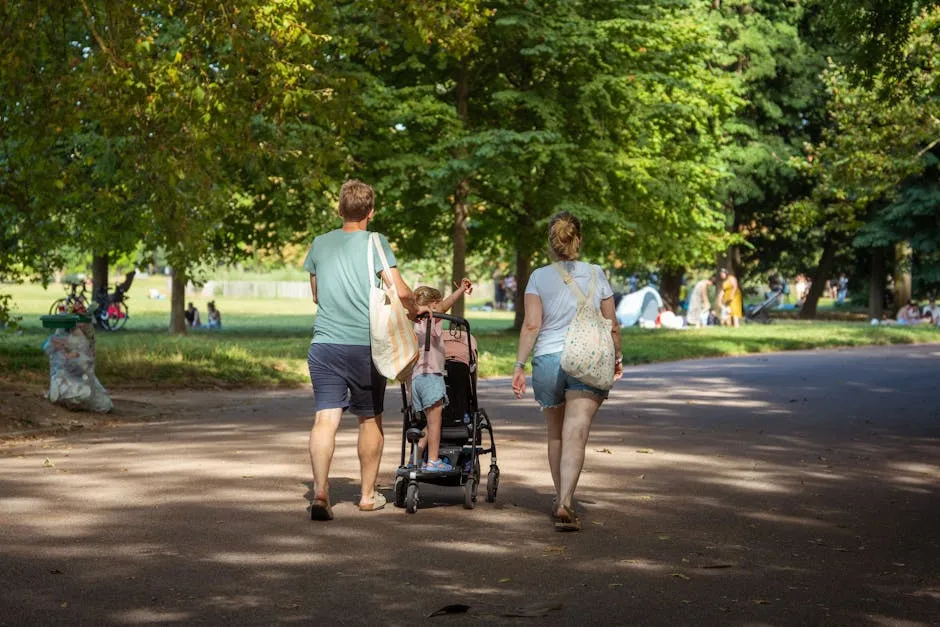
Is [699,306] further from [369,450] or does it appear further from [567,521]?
[567,521]

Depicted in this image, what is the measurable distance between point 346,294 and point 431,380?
0.91m

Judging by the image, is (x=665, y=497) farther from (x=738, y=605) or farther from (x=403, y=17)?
(x=403, y=17)

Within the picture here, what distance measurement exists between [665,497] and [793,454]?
3095 mm

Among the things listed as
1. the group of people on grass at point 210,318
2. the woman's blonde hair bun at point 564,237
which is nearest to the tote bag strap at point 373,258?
the woman's blonde hair bun at point 564,237

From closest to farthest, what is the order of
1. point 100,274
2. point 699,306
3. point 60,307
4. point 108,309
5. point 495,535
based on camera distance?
point 495,535 < point 60,307 < point 108,309 < point 100,274 < point 699,306

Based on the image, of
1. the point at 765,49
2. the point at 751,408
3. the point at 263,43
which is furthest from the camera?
the point at 765,49

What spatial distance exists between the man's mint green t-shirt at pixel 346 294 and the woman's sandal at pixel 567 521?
1.47 meters

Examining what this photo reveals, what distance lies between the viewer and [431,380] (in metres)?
9.48

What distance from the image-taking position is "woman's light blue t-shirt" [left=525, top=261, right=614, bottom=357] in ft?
28.9

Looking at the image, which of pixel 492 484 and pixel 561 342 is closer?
pixel 561 342

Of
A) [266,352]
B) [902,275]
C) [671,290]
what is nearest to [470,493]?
[266,352]

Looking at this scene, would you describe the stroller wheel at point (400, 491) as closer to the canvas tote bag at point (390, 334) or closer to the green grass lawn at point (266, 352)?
the canvas tote bag at point (390, 334)

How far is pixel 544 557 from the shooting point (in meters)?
7.70

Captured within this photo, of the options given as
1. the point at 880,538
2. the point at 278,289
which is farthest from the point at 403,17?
the point at 278,289
